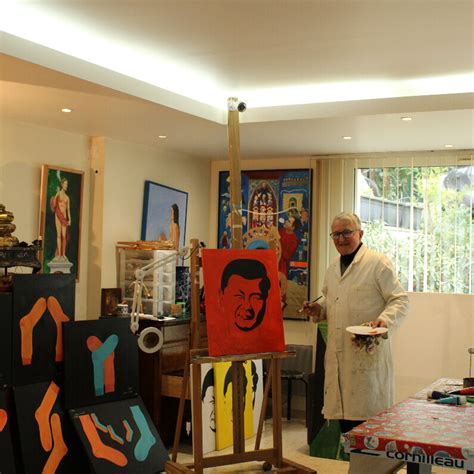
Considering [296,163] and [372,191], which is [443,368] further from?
[296,163]

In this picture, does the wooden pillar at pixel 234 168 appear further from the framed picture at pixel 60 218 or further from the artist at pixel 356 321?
the framed picture at pixel 60 218

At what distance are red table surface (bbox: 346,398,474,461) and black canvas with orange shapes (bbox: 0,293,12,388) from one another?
2233 millimetres

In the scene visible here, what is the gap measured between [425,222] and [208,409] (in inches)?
92.3

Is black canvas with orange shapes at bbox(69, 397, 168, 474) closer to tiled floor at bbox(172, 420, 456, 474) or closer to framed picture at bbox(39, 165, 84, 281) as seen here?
tiled floor at bbox(172, 420, 456, 474)

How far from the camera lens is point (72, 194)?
18.3 ft

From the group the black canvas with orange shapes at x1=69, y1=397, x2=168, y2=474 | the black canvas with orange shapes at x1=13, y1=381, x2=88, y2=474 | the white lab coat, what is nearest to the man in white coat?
the white lab coat

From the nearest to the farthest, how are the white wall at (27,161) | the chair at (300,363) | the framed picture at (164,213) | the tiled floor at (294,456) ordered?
the tiled floor at (294,456), the white wall at (27,161), the framed picture at (164,213), the chair at (300,363)

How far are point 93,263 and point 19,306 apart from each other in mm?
1503


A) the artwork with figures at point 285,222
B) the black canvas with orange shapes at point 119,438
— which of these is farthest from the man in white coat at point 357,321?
the artwork with figures at point 285,222

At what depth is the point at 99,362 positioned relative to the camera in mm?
4605

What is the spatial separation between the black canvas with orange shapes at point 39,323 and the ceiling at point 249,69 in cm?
112

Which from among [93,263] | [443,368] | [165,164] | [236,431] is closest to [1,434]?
[236,431]

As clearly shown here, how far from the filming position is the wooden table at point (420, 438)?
2.42m

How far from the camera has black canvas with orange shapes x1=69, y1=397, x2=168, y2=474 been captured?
4.34m
